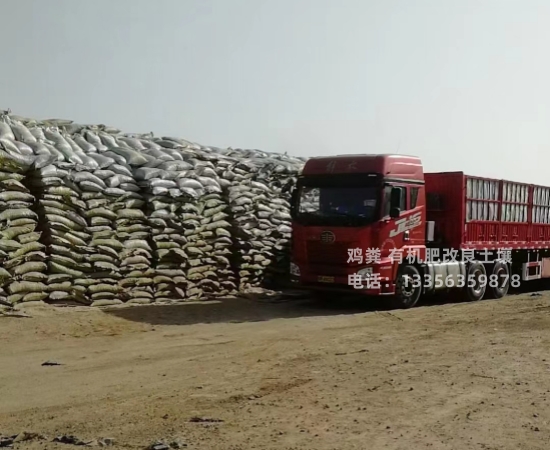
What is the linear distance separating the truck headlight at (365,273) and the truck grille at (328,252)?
1.00 ft

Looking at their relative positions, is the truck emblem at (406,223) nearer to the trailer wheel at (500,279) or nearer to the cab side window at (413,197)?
the cab side window at (413,197)

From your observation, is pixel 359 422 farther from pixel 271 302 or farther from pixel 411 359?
pixel 271 302

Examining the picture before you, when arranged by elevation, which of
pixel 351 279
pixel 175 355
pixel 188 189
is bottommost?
pixel 175 355

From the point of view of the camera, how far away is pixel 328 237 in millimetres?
12273

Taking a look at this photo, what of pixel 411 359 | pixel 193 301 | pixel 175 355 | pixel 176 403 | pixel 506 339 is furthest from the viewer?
pixel 193 301

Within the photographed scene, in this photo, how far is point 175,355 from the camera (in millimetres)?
8352

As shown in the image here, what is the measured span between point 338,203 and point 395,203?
96cm

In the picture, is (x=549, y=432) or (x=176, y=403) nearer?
(x=549, y=432)

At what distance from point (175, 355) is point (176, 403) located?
252cm

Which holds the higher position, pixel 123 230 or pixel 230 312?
pixel 123 230

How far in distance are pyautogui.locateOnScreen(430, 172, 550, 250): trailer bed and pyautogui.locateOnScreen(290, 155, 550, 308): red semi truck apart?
2 cm

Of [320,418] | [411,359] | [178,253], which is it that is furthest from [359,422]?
[178,253]

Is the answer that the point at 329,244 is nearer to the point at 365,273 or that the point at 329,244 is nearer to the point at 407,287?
the point at 365,273

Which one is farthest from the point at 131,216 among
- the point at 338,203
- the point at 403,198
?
the point at 403,198
